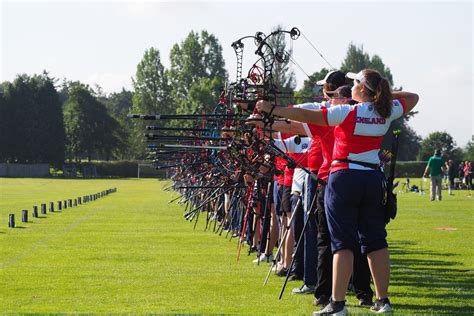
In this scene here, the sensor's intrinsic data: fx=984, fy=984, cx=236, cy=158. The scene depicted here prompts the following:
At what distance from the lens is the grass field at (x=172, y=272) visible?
405 inches

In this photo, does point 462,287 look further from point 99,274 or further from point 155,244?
point 155,244

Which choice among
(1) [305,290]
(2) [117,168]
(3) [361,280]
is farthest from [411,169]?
(3) [361,280]

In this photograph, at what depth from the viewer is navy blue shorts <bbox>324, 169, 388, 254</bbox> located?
30.0 feet

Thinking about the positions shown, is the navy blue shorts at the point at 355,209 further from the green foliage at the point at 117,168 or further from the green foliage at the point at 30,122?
the green foliage at the point at 30,122

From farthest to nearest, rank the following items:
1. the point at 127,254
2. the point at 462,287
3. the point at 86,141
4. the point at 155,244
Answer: the point at 86,141 < the point at 155,244 < the point at 127,254 < the point at 462,287

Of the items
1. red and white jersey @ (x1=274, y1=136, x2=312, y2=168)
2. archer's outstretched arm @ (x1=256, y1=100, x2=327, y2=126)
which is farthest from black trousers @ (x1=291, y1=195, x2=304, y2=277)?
archer's outstretched arm @ (x1=256, y1=100, x2=327, y2=126)

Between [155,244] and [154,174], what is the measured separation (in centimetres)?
8452

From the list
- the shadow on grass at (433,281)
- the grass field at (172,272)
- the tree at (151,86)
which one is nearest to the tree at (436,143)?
the tree at (151,86)

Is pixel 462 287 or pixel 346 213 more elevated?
pixel 346 213

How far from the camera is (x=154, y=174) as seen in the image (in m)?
103

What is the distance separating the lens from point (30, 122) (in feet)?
378

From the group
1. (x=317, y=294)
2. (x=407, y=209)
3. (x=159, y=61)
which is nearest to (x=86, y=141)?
(x=159, y=61)

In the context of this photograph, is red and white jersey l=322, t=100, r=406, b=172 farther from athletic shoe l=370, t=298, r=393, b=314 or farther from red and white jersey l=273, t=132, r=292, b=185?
red and white jersey l=273, t=132, r=292, b=185

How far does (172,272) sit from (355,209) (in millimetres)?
4745
